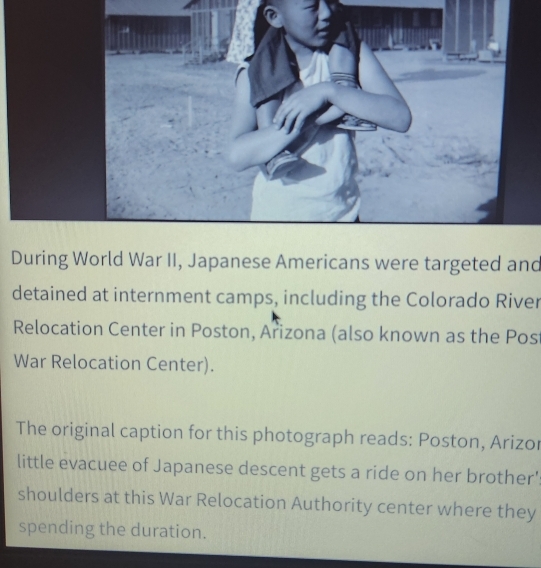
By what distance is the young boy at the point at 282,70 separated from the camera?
1208mm

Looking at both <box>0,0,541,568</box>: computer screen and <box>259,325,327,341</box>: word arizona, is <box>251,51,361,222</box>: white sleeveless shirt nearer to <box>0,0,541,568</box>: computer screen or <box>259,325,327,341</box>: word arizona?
<box>0,0,541,568</box>: computer screen

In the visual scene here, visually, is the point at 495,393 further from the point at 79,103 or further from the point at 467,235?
the point at 79,103

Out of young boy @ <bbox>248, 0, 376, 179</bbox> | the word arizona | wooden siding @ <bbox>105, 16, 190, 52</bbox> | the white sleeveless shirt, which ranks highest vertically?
wooden siding @ <bbox>105, 16, 190, 52</bbox>

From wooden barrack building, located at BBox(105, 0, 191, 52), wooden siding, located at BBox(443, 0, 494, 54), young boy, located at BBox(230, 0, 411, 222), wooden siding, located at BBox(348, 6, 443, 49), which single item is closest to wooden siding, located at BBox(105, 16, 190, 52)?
wooden barrack building, located at BBox(105, 0, 191, 52)

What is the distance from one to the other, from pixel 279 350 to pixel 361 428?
0.21 m

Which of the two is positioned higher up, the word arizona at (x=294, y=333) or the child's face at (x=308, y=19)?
the child's face at (x=308, y=19)

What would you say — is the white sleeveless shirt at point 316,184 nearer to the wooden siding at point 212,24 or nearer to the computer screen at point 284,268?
the computer screen at point 284,268

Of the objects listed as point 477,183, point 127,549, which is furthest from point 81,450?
point 477,183

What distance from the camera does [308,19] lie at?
1.21 meters

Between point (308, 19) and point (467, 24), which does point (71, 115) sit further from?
point (467, 24)

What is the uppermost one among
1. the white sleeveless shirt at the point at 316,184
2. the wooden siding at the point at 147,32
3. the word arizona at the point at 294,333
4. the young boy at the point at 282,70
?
the wooden siding at the point at 147,32

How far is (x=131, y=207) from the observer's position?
1.24 m

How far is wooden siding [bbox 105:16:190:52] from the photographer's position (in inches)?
47.6

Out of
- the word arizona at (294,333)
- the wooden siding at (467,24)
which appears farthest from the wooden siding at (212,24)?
the word arizona at (294,333)
